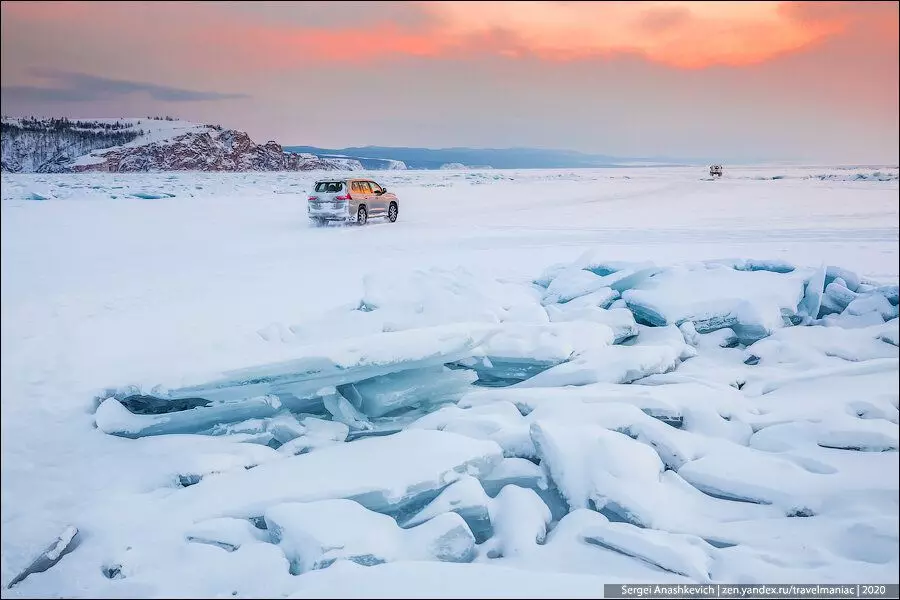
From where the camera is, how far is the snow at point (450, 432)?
11.2ft

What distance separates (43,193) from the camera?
25562mm

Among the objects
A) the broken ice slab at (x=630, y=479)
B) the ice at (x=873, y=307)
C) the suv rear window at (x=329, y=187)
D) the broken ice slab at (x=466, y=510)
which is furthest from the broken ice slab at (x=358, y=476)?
the suv rear window at (x=329, y=187)

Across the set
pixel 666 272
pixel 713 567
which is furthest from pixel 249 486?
pixel 666 272

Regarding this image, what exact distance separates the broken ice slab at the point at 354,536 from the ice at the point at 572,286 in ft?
15.4

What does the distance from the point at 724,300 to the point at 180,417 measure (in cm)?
573

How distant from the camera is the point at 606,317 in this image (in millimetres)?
6910

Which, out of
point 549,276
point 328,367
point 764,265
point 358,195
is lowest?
point 328,367

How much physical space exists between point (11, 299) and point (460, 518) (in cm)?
754

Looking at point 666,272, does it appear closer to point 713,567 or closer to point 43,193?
point 713,567

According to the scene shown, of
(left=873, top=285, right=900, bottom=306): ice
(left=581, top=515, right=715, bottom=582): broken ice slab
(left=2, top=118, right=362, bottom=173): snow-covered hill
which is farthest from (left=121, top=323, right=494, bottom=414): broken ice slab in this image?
(left=2, top=118, right=362, bottom=173): snow-covered hill

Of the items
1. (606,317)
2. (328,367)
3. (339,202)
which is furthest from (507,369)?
(339,202)

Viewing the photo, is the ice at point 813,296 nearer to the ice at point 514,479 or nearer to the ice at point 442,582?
the ice at point 514,479

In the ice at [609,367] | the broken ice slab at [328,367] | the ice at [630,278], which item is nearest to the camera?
the broken ice slab at [328,367]

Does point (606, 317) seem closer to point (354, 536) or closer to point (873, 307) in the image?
point (873, 307)
